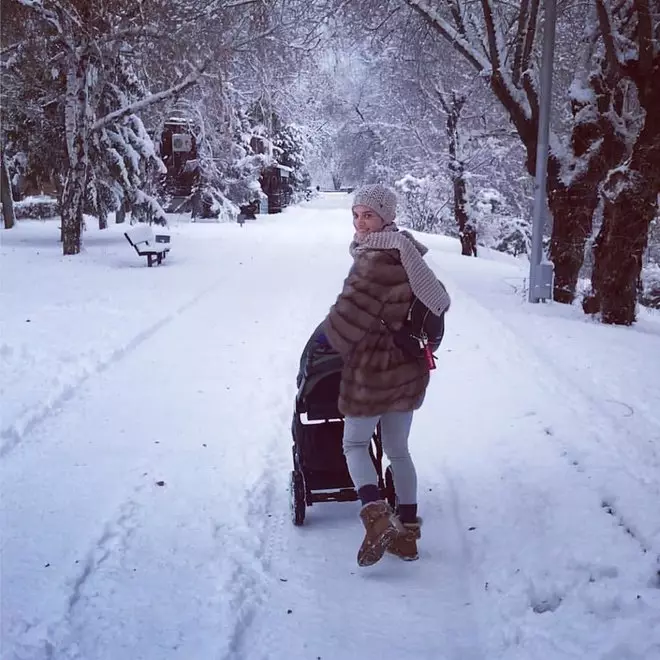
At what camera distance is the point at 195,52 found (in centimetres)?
1445

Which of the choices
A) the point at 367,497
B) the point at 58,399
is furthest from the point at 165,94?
the point at 367,497

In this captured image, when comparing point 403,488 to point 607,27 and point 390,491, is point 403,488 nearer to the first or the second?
point 390,491

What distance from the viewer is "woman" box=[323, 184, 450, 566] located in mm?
3201

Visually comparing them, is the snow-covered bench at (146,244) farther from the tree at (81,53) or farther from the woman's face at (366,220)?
the woman's face at (366,220)

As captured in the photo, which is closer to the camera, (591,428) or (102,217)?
(591,428)

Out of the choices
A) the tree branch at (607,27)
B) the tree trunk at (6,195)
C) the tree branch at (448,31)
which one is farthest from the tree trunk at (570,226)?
the tree trunk at (6,195)

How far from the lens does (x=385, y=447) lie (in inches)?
140

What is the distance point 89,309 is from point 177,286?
9.63ft

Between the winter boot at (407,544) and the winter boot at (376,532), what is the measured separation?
0.18 meters

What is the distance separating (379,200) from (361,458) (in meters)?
1.35

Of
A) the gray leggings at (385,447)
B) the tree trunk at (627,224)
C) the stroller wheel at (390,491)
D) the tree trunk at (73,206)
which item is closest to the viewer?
the gray leggings at (385,447)

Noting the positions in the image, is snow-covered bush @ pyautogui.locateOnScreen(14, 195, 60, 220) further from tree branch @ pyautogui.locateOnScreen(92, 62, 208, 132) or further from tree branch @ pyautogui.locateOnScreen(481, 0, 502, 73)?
tree branch @ pyautogui.locateOnScreen(481, 0, 502, 73)

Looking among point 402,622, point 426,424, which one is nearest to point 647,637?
point 402,622

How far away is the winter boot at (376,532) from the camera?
3.38 m
